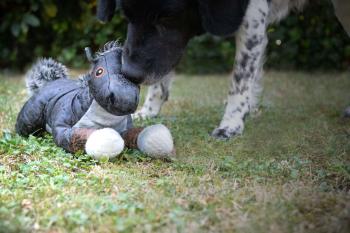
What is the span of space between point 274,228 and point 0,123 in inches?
80.7

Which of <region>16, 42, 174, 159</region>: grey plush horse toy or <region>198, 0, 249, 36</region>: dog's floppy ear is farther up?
<region>198, 0, 249, 36</region>: dog's floppy ear

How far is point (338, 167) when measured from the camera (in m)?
2.18

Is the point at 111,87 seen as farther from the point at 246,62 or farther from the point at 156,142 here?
the point at 246,62

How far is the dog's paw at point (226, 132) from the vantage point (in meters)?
3.05

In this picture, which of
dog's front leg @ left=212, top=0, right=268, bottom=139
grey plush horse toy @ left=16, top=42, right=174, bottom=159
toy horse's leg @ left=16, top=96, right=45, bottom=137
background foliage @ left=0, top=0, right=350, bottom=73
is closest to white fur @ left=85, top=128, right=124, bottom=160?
grey plush horse toy @ left=16, top=42, right=174, bottom=159

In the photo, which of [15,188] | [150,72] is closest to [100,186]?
[15,188]

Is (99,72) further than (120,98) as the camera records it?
Yes

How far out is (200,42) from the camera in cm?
683

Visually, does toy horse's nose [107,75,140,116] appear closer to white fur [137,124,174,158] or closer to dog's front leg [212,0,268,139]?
white fur [137,124,174,158]

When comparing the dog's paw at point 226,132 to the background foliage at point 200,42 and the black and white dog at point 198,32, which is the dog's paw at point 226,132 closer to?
the black and white dog at point 198,32

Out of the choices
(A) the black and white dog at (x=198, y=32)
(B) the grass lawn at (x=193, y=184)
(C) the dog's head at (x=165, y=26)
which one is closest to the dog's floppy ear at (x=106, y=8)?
(A) the black and white dog at (x=198, y=32)

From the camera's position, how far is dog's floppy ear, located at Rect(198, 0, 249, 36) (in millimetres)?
2836

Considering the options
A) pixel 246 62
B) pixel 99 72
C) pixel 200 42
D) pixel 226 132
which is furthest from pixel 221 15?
pixel 200 42

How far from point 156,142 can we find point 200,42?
15.3ft
